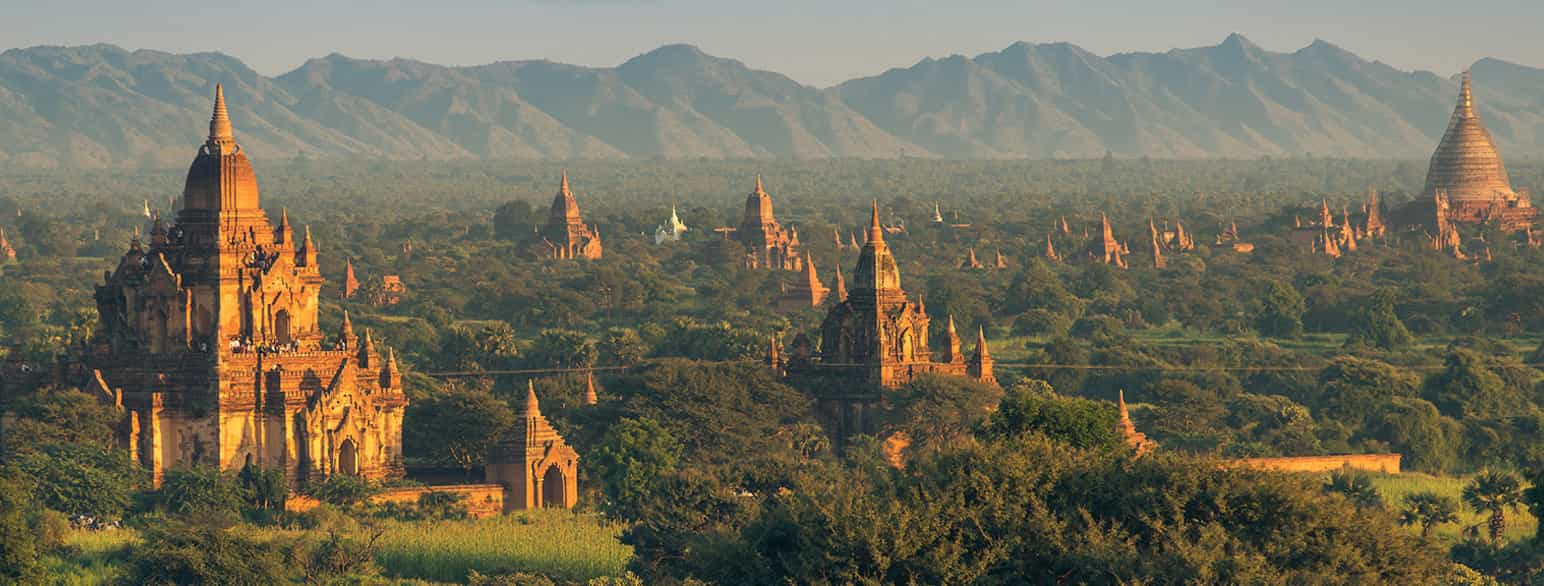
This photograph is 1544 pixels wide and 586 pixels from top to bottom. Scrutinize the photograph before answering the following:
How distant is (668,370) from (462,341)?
64.1ft

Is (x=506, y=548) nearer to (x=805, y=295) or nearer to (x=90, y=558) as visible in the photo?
(x=90, y=558)

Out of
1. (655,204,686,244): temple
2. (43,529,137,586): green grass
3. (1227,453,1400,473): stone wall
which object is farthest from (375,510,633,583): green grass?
(655,204,686,244): temple

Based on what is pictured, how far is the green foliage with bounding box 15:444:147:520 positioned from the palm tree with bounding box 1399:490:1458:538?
2478cm

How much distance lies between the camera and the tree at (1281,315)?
120 m

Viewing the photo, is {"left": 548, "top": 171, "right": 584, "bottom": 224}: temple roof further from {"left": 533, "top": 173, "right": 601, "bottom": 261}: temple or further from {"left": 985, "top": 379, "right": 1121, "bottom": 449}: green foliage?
{"left": 985, "top": 379, "right": 1121, "bottom": 449}: green foliage

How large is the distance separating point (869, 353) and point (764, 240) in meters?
83.4

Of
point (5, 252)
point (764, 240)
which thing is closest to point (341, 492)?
point (764, 240)

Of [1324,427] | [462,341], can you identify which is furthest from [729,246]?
[1324,427]

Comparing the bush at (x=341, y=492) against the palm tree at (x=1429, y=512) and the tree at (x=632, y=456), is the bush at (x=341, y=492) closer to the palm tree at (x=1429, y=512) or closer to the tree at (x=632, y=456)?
the tree at (x=632, y=456)

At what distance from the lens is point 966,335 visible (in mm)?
115062

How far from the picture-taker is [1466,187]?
18162cm

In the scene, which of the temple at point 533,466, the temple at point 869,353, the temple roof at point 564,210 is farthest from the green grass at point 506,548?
the temple roof at point 564,210

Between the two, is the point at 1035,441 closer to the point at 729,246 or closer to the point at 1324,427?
the point at 1324,427

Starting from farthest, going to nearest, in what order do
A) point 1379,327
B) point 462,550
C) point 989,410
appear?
1. point 1379,327
2. point 989,410
3. point 462,550
